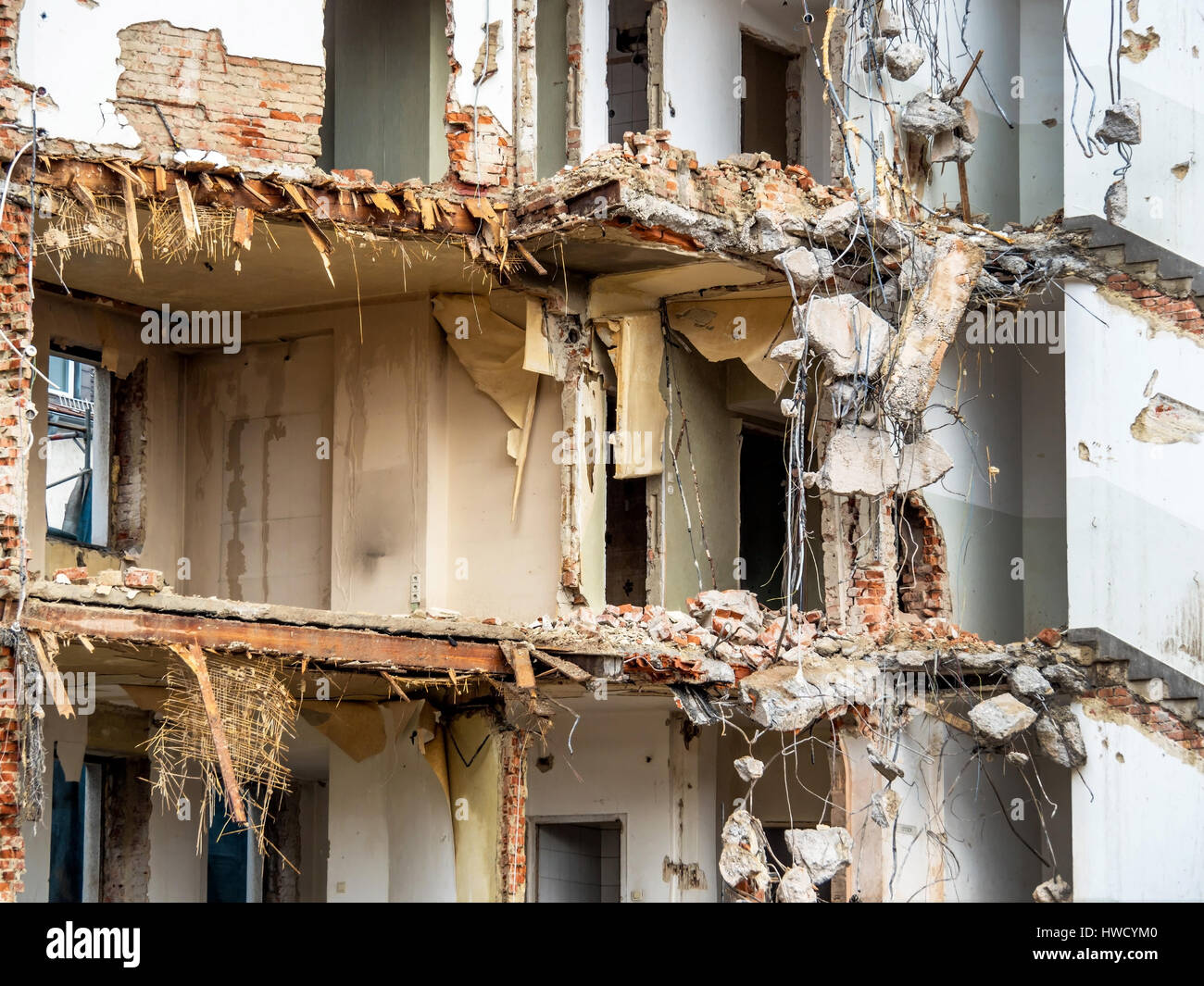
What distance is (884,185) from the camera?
52.7 feet

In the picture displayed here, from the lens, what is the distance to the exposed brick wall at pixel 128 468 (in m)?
16.8

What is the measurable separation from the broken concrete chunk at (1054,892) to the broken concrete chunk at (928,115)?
6519mm

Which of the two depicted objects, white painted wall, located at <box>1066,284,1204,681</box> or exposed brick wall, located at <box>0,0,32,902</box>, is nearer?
exposed brick wall, located at <box>0,0,32,902</box>

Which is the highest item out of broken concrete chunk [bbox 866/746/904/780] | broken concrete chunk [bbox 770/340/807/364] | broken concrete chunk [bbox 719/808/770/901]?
broken concrete chunk [bbox 770/340/807/364]

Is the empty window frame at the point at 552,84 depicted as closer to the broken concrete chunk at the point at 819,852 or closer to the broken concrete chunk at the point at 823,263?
the broken concrete chunk at the point at 823,263

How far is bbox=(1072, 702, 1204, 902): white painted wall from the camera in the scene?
14.6 meters

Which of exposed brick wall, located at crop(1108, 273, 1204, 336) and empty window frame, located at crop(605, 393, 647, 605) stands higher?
exposed brick wall, located at crop(1108, 273, 1204, 336)

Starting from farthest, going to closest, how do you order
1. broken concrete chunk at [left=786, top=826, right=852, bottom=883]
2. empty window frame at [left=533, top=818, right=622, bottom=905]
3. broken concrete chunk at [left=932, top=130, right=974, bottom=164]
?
1. empty window frame at [left=533, top=818, right=622, bottom=905]
2. broken concrete chunk at [left=932, top=130, right=974, bottom=164]
3. broken concrete chunk at [left=786, top=826, right=852, bottom=883]

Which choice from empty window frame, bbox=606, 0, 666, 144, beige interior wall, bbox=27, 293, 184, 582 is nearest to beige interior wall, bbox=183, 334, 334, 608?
beige interior wall, bbox=27, 293, 184, 582

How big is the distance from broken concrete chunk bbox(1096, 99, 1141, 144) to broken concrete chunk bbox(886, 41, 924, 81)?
165 centimetres

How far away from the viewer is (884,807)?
49.8 feet

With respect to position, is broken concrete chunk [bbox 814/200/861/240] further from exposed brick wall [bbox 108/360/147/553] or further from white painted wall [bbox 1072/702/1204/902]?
exposed brick wall [bbox 108/360/147/553]

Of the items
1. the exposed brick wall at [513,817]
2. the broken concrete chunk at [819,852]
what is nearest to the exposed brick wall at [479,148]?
the exposed brick wall at [513,817]

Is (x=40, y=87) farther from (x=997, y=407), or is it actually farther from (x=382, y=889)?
(x=997, y=407)
